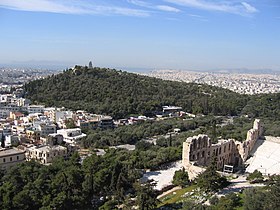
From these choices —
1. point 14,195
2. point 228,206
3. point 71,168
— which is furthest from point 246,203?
point 14,195

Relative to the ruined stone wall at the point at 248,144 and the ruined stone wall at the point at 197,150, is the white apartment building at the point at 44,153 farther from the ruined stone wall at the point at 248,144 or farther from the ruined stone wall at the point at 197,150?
the ruined stone wall at the point at 248,144

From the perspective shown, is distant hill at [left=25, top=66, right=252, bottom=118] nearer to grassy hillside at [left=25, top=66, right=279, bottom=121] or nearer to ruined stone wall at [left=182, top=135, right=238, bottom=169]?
grassy hillside at [left=25, top=66, right=279, bottom=121]

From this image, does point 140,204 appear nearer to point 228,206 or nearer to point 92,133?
point 228,206

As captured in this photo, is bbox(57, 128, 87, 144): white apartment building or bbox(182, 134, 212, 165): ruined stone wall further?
bbox(57, 128, 87, 144): white apartment building

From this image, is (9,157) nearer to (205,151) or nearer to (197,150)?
(197,150)

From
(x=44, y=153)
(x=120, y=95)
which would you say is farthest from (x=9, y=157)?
(x=120, y=95)

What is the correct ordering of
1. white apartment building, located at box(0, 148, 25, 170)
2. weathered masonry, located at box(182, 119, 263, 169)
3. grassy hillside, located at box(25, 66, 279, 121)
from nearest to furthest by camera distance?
weathered masonry, located at box(182, 119, 263, 169)
white apartment building, located at box(0, 148, 25, 170)
grassy hillside, located at box(25, 66, 279, 121)

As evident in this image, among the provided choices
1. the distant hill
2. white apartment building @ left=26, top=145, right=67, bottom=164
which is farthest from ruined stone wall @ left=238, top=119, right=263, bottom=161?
the distant hill
